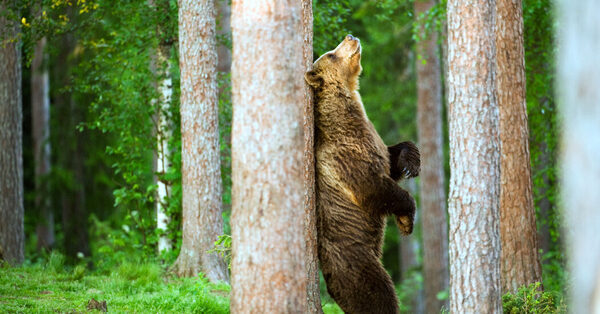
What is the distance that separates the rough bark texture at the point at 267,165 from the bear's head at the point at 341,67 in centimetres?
194

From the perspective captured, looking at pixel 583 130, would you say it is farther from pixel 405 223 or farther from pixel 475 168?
pixel 405 223

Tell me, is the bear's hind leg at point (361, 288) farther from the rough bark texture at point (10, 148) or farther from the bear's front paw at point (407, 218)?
the rough bark texture at point (10, 148)

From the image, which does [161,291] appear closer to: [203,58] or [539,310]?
[203,58]

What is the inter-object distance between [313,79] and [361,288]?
202 centimetres

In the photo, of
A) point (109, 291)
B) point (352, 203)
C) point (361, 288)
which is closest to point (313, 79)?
point (352, 203)

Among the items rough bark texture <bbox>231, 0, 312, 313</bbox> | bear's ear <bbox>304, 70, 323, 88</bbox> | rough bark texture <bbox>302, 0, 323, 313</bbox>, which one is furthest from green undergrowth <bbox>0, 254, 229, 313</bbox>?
bear's ear <bbox>304, 70, 323, 88</bbox>

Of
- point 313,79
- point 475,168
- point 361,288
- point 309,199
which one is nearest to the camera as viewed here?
point 475,168

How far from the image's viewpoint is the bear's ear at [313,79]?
5.86 m

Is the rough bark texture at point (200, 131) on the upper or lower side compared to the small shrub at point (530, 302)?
upper

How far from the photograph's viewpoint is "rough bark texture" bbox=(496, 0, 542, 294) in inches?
261

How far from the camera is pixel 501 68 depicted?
689 cm

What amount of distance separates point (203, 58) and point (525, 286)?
14.5ft

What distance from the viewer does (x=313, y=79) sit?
19.5ft

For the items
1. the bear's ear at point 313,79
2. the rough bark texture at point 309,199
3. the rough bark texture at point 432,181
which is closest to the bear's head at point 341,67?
the bear's ear at point 313,79
